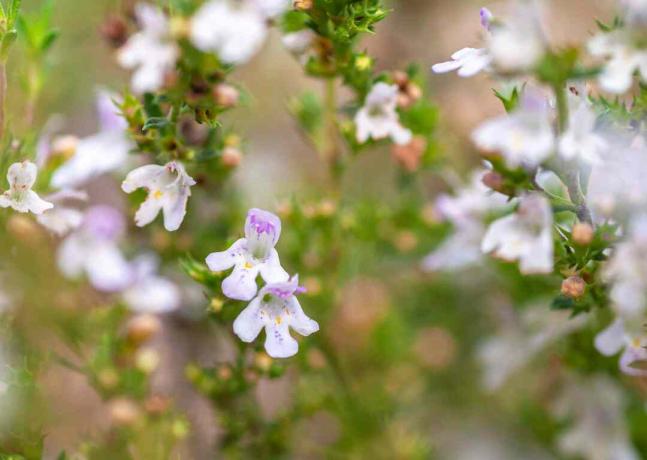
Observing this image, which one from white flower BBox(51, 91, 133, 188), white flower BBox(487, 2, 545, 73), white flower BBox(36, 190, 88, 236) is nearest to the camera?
white flower BBox(487, 2, 545, 73)

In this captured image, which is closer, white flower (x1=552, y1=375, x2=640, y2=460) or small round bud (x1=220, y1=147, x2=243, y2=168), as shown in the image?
small round bud (x1=220, y1=147, x2=243, y2=168)

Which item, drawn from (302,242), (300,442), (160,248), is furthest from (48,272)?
(300,442)

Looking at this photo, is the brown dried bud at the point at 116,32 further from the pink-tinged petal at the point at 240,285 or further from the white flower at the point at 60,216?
the pink-tinged petal at the point at 240,285

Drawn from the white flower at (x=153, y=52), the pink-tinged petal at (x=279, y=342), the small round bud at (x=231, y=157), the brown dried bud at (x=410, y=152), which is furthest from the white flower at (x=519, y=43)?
the brown dried bud at (x=410, y=152)

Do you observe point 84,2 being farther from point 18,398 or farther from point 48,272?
point 18,398

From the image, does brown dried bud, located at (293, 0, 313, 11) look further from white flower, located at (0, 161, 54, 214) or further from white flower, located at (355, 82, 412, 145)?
white flower, located at (0, 161, 54, 214)

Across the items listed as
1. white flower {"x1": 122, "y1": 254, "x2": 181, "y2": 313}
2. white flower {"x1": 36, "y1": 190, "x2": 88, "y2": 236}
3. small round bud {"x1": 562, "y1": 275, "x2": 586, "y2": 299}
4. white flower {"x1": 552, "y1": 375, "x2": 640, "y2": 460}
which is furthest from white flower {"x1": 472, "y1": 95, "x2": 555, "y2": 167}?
white flower {"x1": 122, "y1": 254, "x2": 181, "y2": 313}
